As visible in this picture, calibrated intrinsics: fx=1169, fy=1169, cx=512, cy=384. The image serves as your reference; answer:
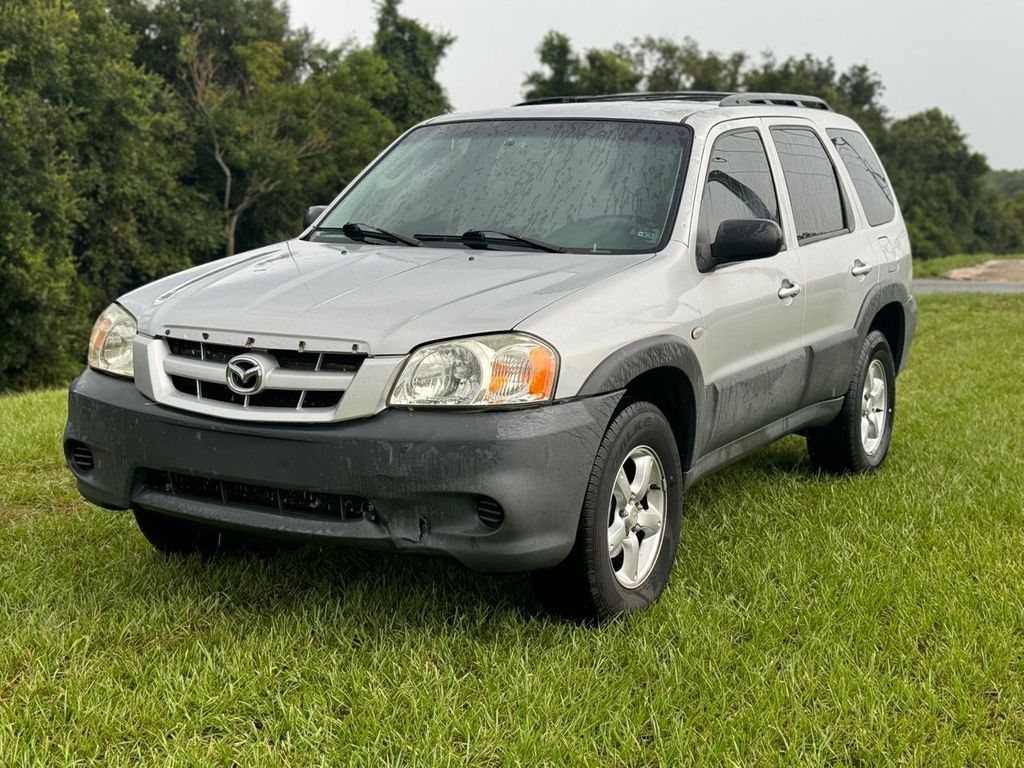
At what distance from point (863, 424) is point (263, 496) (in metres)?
3.61

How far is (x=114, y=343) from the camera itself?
418cm

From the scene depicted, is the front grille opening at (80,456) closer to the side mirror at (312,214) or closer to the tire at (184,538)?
the tire at (184,538)

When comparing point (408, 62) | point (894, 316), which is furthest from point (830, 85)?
point (894, 316)

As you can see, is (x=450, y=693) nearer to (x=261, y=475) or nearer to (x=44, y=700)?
(x=261, y=475)

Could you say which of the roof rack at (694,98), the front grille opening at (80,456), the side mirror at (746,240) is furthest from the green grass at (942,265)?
the front grille opening at (80,456)

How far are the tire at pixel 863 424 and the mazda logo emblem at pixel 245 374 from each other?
3.38 m

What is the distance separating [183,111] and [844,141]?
149 ft

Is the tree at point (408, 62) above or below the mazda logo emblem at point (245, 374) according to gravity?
above

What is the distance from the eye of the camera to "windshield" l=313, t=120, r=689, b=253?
4504 mm

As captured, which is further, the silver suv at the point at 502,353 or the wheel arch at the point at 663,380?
the wheel arch at the point at 663,380

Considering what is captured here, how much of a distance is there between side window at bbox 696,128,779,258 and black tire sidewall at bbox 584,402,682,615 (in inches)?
31.8

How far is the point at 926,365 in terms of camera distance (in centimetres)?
1096

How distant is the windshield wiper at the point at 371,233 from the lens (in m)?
4.69

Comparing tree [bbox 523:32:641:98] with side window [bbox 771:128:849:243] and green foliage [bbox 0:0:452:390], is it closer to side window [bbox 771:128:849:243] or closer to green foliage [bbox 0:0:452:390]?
green foliage [bbox 0:0:452:390]
